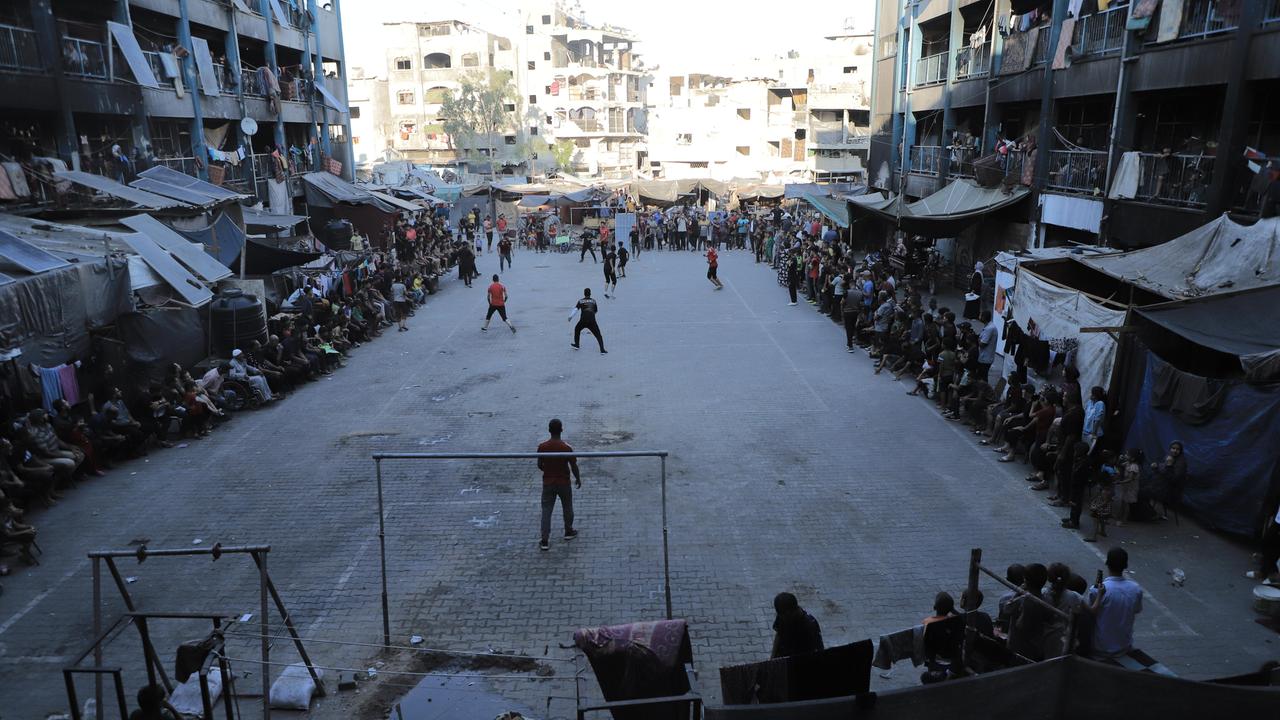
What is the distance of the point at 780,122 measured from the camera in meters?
66.1

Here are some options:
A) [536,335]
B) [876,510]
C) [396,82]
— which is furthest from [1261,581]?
[396,82]

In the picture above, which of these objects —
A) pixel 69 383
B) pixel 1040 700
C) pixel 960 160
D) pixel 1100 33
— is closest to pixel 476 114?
pixel 960 160

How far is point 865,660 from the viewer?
5.73m

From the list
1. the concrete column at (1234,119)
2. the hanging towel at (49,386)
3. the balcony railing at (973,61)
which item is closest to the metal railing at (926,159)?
the balcony railing at (973,61)

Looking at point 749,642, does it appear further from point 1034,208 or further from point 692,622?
point 1034,208

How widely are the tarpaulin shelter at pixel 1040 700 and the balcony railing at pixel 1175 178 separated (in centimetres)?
1392

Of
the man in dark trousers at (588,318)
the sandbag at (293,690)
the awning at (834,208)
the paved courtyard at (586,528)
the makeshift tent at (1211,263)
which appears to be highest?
the makeshift tent at (1211,263)

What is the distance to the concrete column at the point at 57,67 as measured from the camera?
19453mm

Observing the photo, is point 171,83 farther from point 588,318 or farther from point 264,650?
point 264,650

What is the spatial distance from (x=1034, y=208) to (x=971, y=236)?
4692 millimetres

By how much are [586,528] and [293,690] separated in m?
4.07

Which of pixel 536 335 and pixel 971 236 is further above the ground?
pixel 971 236

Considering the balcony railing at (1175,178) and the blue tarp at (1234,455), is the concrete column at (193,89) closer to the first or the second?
the balcony railing at (1175,178)

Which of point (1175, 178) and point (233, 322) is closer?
point (1175, 178)
